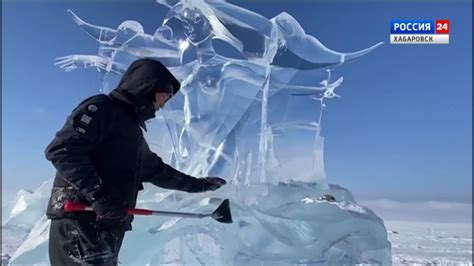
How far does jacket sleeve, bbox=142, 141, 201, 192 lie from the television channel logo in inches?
120

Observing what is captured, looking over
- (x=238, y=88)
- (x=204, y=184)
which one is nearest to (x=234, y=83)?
(x=238, y=88)

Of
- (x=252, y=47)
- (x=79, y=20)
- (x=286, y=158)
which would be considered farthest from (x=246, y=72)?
(x=79, y=20)

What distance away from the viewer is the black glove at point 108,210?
127 cm

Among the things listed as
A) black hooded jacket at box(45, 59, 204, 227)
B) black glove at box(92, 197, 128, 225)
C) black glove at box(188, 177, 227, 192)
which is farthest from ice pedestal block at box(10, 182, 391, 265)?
black glove at box(92, 197, 128, 225)

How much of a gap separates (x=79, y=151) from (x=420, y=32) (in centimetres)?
360

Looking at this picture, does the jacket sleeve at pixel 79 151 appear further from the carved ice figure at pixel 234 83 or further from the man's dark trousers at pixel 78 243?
the carved ice figure at pixel 234 83

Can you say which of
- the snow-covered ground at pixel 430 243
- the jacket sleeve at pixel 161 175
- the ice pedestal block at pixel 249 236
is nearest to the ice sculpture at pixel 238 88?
the ice pedestal block at pixel 249 236

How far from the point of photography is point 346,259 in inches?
139

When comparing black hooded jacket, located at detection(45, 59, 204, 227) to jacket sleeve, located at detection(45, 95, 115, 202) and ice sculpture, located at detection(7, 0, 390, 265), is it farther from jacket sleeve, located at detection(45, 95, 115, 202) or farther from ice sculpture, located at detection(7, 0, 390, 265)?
ice sculpture, located at detection(7, 0, 390, 265)

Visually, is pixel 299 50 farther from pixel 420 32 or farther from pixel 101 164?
pixel 101 164

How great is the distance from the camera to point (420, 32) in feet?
13.2

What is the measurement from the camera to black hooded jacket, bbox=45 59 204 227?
1261 mm

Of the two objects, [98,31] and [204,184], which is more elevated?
[98,31]

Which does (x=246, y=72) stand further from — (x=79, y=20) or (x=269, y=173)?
(x=79, y=20)
